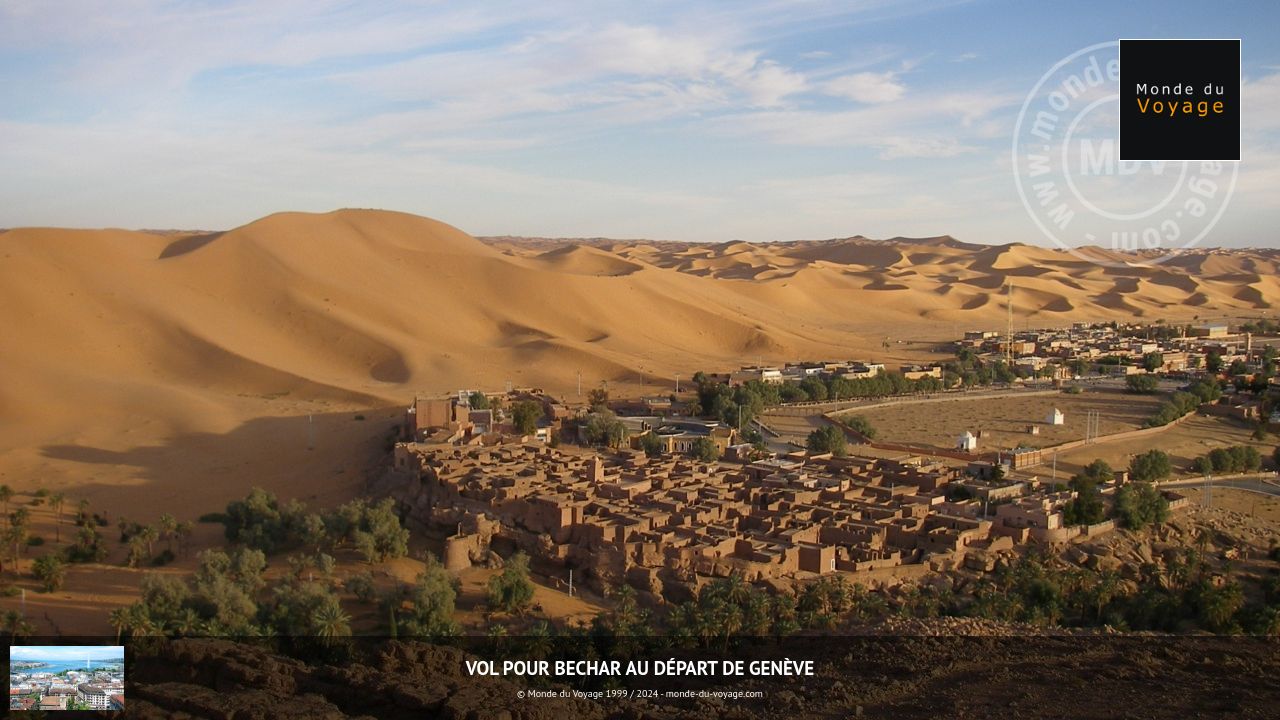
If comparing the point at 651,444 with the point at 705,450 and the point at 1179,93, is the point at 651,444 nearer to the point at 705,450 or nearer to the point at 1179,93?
the point at 705,450

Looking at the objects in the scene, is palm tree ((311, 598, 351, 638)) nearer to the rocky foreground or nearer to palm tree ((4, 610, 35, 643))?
the rocky foreground

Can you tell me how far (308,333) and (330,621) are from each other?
31.2 meters

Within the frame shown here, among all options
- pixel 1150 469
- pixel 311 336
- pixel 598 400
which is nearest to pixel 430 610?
pixel 1150 469

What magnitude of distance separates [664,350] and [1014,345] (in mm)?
18059

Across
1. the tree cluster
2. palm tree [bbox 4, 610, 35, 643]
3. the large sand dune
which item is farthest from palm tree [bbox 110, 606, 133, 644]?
the large sand dune

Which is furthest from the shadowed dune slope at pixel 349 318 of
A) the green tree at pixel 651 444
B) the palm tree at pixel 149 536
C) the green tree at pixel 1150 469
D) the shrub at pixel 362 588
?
the green tree at pixel 1150 469

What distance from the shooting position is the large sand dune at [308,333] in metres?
24.1

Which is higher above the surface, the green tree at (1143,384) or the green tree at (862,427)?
the green tree at (1143,384)

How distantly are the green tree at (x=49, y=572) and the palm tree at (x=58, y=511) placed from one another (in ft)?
8.90

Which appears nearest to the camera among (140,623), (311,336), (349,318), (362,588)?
(140,623)

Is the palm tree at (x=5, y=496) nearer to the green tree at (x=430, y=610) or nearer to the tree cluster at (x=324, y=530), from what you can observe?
the tree cluster at (x=324, y=530)

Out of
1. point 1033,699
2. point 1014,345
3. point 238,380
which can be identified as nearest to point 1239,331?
point 1014,345

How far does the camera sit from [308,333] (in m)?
40.8

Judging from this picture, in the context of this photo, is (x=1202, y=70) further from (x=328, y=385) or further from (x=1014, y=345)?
(x=1014, y=345)
